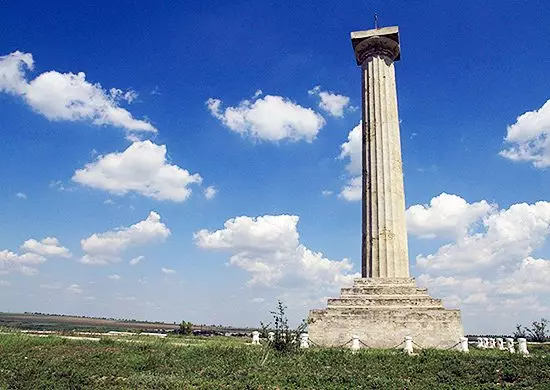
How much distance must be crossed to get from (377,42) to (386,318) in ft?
49.4

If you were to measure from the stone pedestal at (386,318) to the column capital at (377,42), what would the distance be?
12.7 metres

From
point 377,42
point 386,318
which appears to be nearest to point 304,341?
point 386,318

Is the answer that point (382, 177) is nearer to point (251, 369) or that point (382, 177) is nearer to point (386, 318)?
point (386, 318)

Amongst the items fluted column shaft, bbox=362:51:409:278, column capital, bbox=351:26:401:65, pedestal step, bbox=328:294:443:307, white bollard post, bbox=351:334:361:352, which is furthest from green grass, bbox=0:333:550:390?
column capital, bbox=351:26:401:65

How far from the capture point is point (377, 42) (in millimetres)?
26672

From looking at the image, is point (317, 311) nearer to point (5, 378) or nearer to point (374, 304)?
point (374, 304)

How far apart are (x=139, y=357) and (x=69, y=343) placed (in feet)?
17.9

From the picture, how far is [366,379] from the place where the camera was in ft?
40.2

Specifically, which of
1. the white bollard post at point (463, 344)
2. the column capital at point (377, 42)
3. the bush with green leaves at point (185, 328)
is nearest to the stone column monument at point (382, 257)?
the column capital at point (377, 42)

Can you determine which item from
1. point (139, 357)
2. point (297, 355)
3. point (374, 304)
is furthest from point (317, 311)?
point (139, 357)

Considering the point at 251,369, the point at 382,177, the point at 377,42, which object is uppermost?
the point at 377,42

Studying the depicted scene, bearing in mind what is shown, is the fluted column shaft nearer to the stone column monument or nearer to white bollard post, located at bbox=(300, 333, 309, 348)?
the stone column monument

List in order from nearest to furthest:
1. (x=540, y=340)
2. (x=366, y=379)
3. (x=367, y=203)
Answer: (x=366, y=379), (x=367, y=203), (x=540, y=340)

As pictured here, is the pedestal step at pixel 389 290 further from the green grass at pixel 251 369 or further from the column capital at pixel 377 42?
the column capital at pixel 377 42
